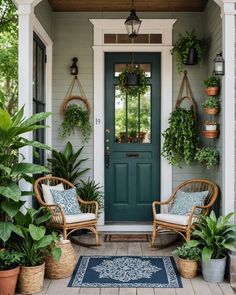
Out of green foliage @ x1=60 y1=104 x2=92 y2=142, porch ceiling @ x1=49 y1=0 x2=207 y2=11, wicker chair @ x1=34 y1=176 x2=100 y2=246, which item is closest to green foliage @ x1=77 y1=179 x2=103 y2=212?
wicker chair @ x1=34 y1=176 x2=100 y2=246

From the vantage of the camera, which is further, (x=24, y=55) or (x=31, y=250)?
(x=24, y=55)

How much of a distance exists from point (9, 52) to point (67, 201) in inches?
128

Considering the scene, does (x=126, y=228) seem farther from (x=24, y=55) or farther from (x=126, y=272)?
(x=24, y=55)

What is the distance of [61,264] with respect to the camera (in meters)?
3.75

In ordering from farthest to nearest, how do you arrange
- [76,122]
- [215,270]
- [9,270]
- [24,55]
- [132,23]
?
[76,122] < [132,23] < [24,55] < [215,270] < [9,270]

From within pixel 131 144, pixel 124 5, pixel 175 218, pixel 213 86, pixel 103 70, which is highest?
pixel 124 5

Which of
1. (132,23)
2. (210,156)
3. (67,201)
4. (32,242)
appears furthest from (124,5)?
(32,242)

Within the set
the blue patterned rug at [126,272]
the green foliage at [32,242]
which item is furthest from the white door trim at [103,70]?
the green foliage at [32,242]

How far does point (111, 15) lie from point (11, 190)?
320 centimetres

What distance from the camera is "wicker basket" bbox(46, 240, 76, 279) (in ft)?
12.3

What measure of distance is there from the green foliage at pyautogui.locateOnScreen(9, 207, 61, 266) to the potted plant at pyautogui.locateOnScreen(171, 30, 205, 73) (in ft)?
9.17

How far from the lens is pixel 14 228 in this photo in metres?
3.34

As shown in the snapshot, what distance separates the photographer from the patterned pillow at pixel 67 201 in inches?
180

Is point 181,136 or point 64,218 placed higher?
point 181,136
